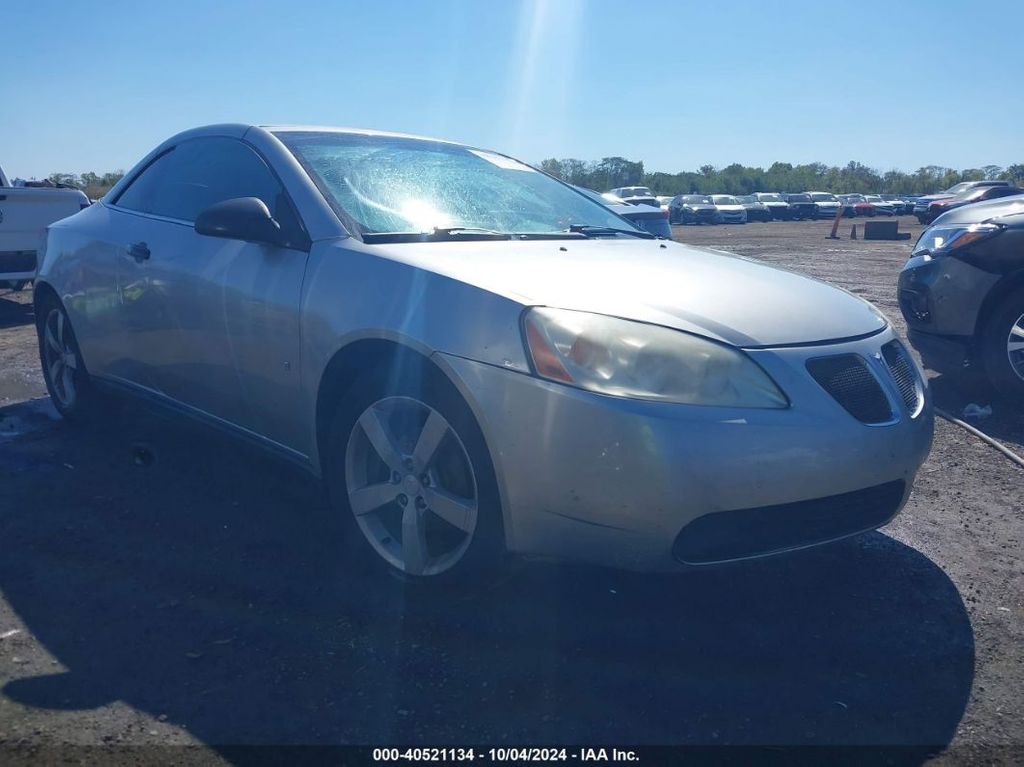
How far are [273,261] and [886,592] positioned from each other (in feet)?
8.17

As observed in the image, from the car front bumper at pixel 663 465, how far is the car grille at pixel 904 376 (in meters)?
0.28

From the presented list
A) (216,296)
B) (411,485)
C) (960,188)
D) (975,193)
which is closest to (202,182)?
(216,296)

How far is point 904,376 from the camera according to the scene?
10.8 ft

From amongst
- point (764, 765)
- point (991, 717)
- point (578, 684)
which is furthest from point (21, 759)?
point (991, 717)

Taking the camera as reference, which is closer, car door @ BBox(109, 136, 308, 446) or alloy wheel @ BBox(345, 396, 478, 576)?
alloy wheel @ BBox(345, 396, 478, 576)

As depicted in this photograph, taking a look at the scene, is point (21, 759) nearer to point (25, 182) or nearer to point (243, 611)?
point (243, 611)

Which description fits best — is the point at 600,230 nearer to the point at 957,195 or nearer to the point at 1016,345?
the point at 1016,345

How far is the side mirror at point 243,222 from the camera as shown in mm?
3568

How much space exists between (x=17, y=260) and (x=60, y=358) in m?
5.98

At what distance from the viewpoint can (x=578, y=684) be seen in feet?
8.87

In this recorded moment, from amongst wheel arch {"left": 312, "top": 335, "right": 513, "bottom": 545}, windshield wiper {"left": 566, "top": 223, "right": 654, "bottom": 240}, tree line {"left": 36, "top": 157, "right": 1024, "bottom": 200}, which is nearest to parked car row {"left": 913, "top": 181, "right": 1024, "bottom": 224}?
windshield wiper {"left": 566, "top": 223, "right": 654, "bottom": 240}

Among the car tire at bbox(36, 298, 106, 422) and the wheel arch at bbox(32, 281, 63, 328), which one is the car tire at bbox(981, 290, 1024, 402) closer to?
the car tire at bbox(36, 298, 106, 422)

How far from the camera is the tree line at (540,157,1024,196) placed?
81.8 metres

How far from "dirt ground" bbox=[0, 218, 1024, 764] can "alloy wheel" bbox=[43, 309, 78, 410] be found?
45.7 inches
